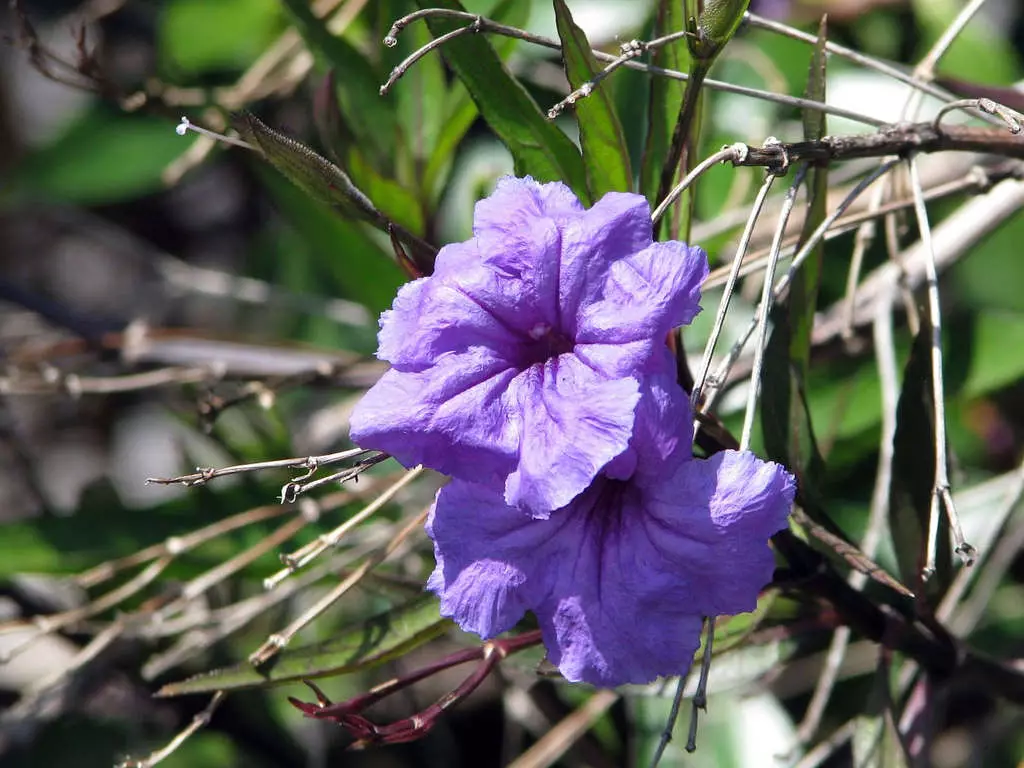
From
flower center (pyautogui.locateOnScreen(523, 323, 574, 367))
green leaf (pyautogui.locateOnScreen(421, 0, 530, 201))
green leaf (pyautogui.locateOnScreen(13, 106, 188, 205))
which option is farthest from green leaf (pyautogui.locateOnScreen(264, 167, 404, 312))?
flower center (pyautogui.locateOnScreen(523, 323, 574, 367))

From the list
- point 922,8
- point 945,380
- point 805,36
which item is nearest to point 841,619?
point 805,36

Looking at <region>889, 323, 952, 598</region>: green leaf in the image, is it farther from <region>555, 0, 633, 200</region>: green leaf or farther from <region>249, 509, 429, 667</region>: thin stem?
<region>249, 509, 429, 667</region>: thin stem

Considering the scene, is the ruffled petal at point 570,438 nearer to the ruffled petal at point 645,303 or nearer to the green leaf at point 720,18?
the ruffled petal at point 645,303

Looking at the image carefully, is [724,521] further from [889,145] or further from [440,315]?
→ [889,145]

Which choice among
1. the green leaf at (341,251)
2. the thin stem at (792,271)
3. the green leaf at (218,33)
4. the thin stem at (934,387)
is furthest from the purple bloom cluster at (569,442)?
the green leaf at (218,33)

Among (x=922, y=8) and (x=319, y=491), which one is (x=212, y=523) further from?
(x=922, y=8)

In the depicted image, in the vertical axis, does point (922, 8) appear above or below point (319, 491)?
above
